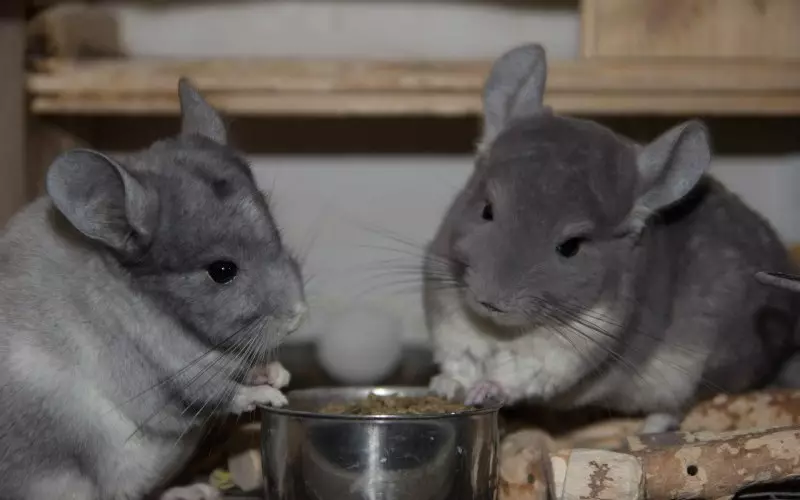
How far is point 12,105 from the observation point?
2.31m

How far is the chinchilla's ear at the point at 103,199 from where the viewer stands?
5.08 ft

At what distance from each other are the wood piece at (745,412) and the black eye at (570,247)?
0.48 meters

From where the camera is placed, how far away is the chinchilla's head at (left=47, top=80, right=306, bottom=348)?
1604 millimetres

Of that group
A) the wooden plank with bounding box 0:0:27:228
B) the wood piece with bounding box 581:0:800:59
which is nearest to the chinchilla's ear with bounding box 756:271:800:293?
the wood piece with bounding box 581:0:800:59

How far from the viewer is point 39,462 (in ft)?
5.48

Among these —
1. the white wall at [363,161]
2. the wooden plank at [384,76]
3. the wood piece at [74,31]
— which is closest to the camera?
the wooden plank at [384,76]

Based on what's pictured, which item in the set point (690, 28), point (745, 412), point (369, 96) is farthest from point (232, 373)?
point (690, 28)

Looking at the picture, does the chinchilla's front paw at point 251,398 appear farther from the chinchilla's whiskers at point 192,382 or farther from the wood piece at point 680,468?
the wood piece at point 680,468

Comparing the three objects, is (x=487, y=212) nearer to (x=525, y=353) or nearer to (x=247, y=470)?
(x=525, y=353)

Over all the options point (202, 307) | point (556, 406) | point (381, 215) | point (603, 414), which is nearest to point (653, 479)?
point (556, 406)

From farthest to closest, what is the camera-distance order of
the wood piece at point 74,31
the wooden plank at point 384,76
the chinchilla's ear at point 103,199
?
the wood piece at point 74,31 → the wooden plank at point 384,76 → the chinchilla's ear at point 103,199

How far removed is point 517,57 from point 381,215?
0.81 metres

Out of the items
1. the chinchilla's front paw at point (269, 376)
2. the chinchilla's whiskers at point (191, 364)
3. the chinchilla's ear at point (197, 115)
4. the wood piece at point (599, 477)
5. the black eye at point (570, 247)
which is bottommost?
the wood piece at point (599, 477)

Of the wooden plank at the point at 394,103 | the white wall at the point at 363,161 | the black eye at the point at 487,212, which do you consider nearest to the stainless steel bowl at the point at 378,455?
the black eye at the point at 487,212
